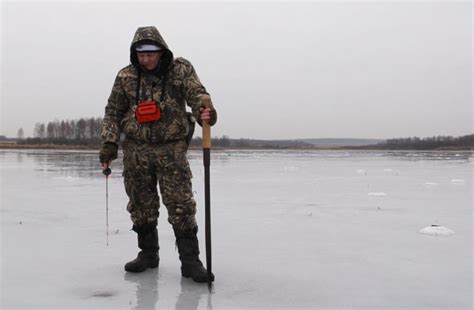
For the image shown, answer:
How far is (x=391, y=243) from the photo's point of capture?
175 inches

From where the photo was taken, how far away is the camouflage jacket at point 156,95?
11.0ft

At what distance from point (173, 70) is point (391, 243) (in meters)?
2.75

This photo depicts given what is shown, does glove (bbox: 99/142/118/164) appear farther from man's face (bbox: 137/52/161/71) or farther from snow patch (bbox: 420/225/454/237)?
snow patch (bbox: 420/225/454/237)

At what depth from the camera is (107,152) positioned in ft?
11.4

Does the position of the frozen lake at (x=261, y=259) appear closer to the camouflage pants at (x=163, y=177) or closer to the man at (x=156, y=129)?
the man at (x=156, y=129)

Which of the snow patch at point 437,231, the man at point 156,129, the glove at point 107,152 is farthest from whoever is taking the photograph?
the snow patch at point 437,231

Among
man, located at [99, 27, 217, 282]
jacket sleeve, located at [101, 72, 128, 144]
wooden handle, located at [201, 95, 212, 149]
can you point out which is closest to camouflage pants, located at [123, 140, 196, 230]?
man, located at [99, 27, 217, 282]

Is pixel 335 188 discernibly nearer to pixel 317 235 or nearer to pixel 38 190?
pixel 317 235

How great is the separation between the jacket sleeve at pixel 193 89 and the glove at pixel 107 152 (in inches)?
27.8

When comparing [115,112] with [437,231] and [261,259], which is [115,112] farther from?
[437,231]

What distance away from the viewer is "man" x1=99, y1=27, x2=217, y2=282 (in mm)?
3340

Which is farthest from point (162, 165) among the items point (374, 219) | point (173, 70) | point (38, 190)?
point (38, 190)

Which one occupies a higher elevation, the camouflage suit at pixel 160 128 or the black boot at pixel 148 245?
the camouflage suit at pixel 160 128

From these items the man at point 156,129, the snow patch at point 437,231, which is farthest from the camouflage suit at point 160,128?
the snow patch at point 437,231
